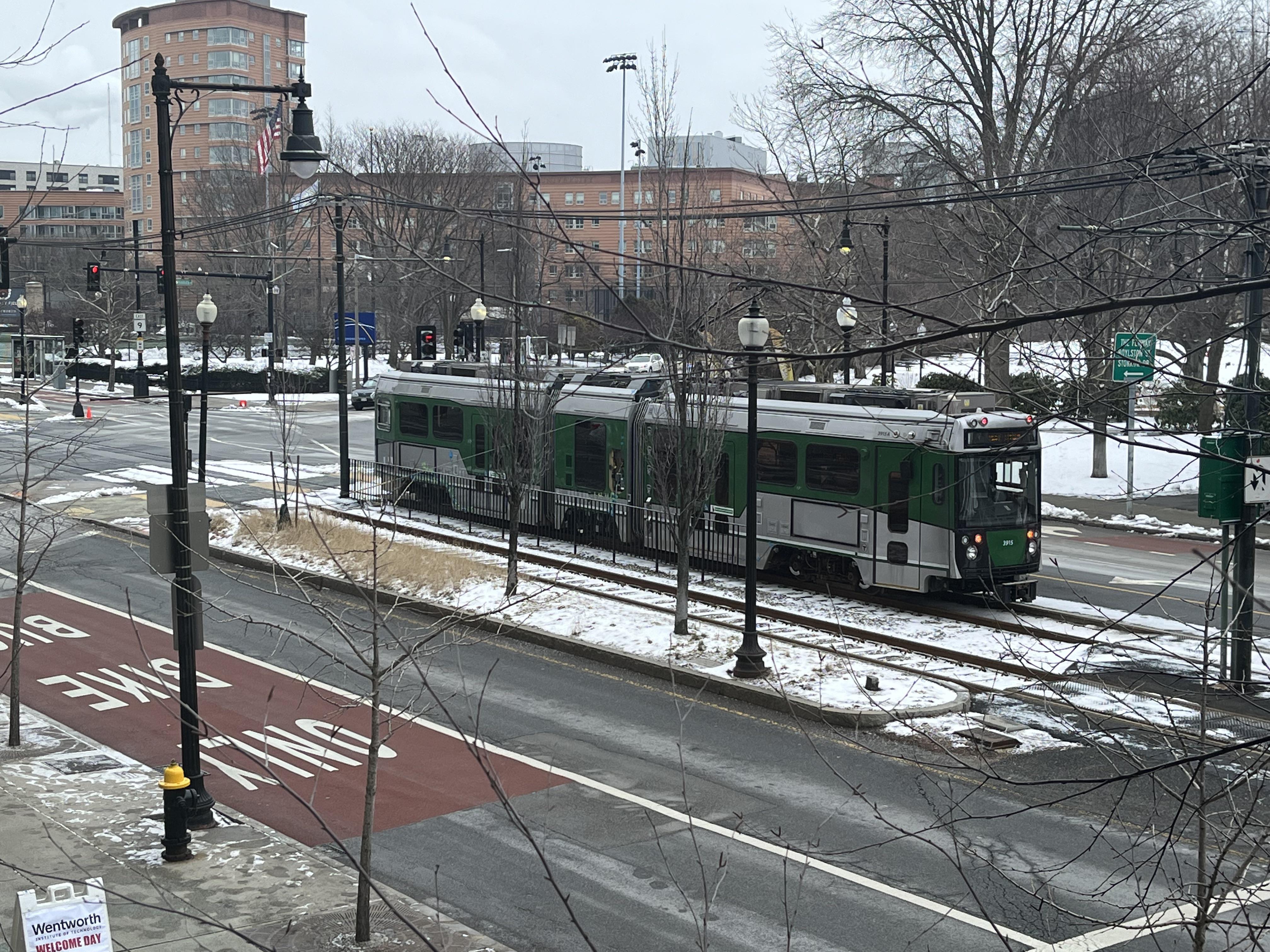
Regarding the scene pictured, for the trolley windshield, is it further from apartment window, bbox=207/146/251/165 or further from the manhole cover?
apartment window, bbox=207/146/251/165

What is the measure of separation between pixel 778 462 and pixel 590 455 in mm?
5170

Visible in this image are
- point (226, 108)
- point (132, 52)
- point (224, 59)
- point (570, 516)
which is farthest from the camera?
point (132, 52)

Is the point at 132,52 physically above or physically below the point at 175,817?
above

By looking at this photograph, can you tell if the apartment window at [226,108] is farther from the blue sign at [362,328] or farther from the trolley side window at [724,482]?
the trolley side window at [724,482]

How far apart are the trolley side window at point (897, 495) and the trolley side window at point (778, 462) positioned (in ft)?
6.19

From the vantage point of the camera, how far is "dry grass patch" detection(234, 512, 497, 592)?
2220cm

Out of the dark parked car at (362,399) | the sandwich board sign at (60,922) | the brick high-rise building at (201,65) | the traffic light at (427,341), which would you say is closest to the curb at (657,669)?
the sandwich board sign at (60,922)

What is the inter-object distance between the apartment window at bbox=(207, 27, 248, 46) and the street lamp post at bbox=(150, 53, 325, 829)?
114 metres

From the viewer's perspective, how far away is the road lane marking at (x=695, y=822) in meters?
9.98

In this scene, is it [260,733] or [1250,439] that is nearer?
[1250,439]

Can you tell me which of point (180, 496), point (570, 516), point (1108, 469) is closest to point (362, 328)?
point (1108, 469)

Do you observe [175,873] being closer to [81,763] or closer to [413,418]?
[81,763]

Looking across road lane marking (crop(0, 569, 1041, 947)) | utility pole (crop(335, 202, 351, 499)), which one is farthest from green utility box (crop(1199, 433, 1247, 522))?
utility pole (crop(335, 202, 351, 499))

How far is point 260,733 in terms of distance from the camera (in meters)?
14.8
